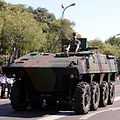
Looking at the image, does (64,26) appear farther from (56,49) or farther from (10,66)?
(10,66)

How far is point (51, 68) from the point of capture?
13.0 m

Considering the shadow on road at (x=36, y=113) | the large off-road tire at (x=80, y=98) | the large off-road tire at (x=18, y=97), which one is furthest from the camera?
the large off-road tire at (x=18, y=97)

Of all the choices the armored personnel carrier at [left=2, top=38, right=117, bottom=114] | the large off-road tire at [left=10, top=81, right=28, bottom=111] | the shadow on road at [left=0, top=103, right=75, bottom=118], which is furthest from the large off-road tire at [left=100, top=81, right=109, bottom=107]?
the large off-road tire at [left=10, top=81, right=28, bottom=111]

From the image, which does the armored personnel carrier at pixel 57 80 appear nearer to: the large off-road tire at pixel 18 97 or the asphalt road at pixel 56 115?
the large off-road tire at pixel 18 97

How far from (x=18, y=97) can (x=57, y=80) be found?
1.56 m

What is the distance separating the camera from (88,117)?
12.6 m

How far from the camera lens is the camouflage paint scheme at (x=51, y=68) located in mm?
12969

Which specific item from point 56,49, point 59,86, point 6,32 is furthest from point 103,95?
point 56,49

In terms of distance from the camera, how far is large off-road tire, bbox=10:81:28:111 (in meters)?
13.7

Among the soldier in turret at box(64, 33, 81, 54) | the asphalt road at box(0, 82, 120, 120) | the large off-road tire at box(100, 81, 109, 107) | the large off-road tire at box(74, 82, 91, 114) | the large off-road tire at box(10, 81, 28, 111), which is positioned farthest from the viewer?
the large off-road tire at box(100, 81, 109, 107)

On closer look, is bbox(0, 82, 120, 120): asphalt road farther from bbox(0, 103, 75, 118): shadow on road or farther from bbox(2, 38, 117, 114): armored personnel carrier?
bbox(2, 38, 117, 114): armored personnel carrier

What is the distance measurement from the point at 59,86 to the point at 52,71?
2.40 feet

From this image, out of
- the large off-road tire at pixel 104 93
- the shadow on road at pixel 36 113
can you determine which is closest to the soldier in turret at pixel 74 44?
the large off-road tire at pixel 104 93

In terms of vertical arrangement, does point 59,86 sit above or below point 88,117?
above
